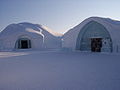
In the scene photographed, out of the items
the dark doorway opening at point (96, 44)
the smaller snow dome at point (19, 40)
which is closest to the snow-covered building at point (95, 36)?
the dark doorway opening at point (96, 44)

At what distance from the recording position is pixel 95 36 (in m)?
18.7

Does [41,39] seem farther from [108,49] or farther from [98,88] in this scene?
[98,88]

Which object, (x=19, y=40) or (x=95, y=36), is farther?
(x=19, y=40)

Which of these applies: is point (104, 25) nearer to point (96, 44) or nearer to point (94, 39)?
point (94, 39)

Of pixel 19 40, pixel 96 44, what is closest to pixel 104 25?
pixel 96 44

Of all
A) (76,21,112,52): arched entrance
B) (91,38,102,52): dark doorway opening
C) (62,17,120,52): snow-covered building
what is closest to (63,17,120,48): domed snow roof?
(62,17,120,52): snow-covered building

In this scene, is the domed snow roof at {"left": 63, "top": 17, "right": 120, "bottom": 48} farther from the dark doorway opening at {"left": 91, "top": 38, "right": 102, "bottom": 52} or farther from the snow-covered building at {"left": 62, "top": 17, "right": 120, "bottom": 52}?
the dark doorway opening at {"left": 91, "top": 38, "right": 102, "bottom": 52}

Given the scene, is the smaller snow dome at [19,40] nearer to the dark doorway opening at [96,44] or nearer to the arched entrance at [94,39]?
the arched entrance at [94,39]

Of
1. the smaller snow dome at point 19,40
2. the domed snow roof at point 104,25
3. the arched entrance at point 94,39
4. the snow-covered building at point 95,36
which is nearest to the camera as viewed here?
the domed snow roof at point 104,25

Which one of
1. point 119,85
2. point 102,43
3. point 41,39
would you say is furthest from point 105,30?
point 41,39

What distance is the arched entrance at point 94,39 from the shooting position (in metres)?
17.3

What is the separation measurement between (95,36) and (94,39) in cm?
83

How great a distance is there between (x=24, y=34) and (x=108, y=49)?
21.1 metres

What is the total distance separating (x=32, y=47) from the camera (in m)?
30.7
